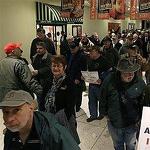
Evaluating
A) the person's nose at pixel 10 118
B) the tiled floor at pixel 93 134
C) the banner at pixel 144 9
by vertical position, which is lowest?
the tiled floor at pixel 93 134

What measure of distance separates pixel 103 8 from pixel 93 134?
21.2ft

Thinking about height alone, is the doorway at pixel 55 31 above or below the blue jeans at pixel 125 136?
above

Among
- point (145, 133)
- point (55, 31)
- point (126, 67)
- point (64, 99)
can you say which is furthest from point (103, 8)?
point (145, 133)

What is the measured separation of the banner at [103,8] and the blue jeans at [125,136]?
294 inches

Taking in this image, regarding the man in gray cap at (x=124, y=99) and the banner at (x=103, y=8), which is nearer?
the man in gray cap at (x=124, y=99)

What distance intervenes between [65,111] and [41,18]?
11860mm

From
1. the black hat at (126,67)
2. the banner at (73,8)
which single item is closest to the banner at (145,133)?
the black hat at (126,67)

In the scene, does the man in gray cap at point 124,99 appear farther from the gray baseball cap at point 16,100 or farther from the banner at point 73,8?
the banner at point 73,8

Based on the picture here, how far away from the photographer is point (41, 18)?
14.7m

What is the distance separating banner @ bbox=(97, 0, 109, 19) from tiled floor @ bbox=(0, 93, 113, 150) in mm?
5303

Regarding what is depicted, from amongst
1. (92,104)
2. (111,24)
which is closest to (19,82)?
(92,104)

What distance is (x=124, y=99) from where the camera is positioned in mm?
3488

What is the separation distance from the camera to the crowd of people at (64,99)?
187 cm

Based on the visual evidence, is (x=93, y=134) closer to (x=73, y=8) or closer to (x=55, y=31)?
(x=73, y=8)
